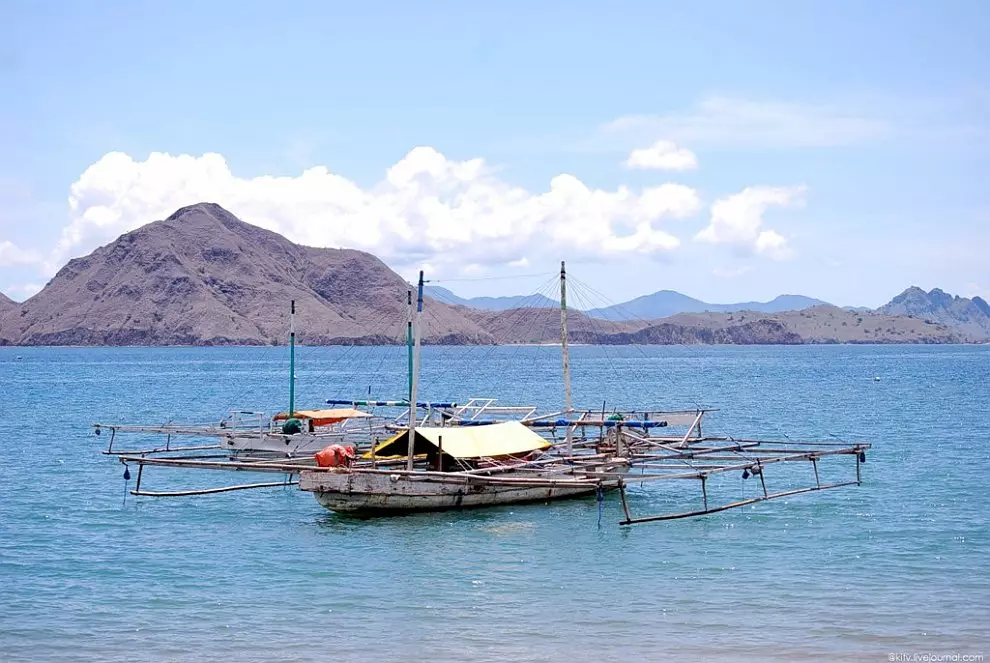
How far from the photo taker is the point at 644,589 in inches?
1029

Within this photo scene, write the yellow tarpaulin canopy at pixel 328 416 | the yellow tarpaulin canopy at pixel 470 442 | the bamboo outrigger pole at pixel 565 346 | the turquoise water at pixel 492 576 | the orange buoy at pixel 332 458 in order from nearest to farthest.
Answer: the turquoise water at pixel 492 576
the orange buoy at pixel 332 458
the yellow tarpaulin canopy at pixel 470 442
the bamboo outrigger pole at pixel 565 346
the yellow tarpaulin canopy at pixel 328 416

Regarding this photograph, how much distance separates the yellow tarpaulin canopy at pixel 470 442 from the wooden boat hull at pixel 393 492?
1536mm

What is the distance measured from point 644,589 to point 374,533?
9619mm

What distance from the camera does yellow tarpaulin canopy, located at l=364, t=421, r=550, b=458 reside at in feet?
120

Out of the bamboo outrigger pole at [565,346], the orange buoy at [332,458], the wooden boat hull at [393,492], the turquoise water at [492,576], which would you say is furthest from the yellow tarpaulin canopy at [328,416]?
the wooden boat hull at [393,492]

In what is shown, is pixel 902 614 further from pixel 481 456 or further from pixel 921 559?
pixel 481 456

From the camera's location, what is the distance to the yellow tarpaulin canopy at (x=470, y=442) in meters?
36.7

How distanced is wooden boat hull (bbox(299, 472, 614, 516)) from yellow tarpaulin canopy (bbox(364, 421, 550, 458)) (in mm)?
1536

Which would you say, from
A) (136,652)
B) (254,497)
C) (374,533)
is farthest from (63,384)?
(136,652)

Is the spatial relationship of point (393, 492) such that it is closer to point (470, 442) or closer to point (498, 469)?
point (498, 469)

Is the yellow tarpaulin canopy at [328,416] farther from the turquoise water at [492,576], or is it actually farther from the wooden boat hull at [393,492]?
the wooden boat hull at [393,492]

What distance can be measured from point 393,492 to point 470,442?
4.10 m

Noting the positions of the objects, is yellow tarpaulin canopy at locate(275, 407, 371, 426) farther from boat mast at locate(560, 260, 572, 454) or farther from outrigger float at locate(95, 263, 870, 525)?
boat mast at locate(560, 260, 572, 454)

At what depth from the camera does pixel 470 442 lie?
37406 mm
